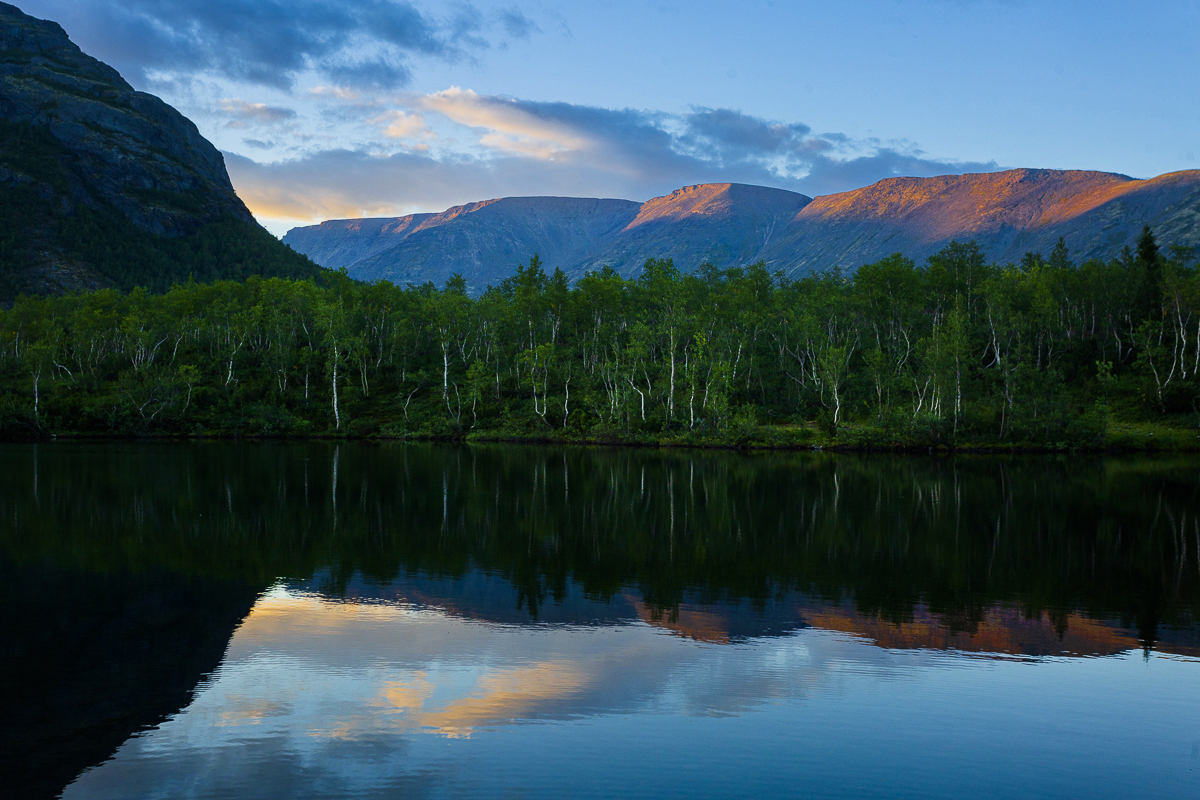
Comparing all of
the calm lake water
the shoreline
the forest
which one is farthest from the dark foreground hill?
the calm lake water

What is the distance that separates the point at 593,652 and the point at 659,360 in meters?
77.1

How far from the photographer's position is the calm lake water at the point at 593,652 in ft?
30.5

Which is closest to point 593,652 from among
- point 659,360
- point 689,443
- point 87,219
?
point 689,443

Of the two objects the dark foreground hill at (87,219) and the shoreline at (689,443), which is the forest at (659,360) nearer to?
the shoreline at (689,443)

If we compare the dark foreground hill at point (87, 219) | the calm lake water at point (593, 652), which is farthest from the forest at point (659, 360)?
the dark foreground hill at point (87, 219)

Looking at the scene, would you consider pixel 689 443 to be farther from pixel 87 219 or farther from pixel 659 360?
pixel 87 219

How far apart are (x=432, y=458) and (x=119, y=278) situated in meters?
134

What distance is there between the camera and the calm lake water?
9.28 meters

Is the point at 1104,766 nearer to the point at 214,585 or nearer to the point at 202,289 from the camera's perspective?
the point at 214,585

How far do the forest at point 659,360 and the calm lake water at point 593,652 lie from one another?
141ft

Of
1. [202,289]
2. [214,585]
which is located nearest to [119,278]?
[202,289]

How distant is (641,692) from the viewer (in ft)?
38.5

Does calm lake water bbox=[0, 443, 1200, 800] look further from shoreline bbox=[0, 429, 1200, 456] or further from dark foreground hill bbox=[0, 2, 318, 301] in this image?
dark foreground hill bbox=[0, 2, 318, 301]

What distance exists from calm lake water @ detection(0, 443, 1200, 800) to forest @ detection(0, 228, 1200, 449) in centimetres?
4296
